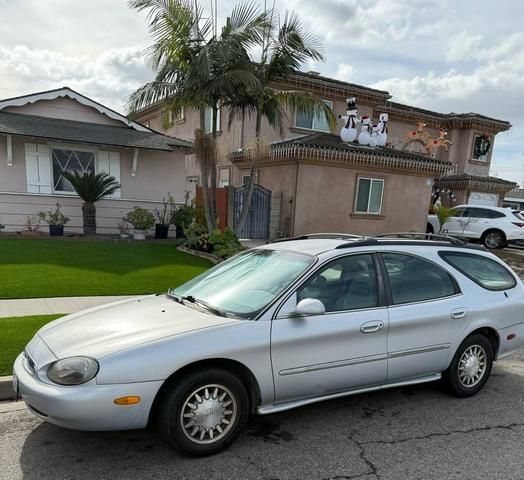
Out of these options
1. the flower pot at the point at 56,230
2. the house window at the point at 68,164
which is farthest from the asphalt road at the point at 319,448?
the house window at the point at 68,164

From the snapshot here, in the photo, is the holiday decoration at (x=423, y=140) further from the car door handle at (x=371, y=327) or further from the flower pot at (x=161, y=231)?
the car door handle at (x=371, y=327)

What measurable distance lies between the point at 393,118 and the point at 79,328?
74.4ft

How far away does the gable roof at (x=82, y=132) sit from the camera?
12250 mm

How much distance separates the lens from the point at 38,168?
13141 millimetres

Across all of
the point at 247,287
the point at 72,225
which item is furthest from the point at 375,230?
the point at 247,287

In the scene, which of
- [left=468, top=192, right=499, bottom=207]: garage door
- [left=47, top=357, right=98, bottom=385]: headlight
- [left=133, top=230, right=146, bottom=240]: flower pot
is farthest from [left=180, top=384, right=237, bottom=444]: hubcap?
[left=468, top=192, right=499, bottom=207]: garage door

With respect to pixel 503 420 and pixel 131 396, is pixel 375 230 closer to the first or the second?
pixel 503 420

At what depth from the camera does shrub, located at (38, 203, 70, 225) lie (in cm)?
1254

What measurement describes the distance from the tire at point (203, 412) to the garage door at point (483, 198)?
23983 mm

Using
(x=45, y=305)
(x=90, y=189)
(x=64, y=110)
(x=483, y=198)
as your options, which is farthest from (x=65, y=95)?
(x=483, y=198)

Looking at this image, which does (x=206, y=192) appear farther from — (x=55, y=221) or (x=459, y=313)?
(x=459, y=313)

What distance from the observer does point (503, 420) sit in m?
3.69

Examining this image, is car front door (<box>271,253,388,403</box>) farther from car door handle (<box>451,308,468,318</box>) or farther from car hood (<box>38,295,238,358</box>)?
car door handle (<box>451,308,468,318</box>)

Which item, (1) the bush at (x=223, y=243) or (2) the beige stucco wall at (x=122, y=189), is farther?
(2) the beige stucco wall at (x=122, y=189)
